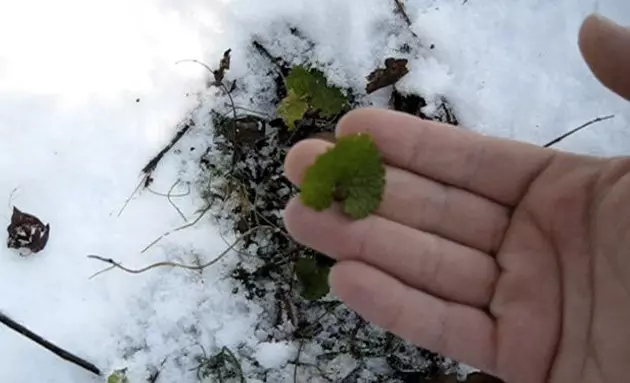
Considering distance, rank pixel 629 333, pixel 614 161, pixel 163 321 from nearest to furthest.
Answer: pixel 629 333 < pixel 614 161 < pixel 163 321

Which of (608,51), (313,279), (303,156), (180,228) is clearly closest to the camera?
(608,51)

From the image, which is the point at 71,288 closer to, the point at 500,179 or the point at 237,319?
the point at 237,319

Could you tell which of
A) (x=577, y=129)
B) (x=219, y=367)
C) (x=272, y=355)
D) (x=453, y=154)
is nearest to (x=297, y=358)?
(x=272, y=355)

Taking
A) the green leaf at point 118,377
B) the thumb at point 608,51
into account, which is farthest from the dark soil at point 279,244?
the thumb at point 608,51

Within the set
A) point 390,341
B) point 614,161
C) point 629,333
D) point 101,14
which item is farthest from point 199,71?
point 629,333

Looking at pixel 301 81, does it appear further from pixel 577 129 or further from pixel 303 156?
pixel 577 129

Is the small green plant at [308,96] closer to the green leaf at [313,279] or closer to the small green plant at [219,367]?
the green leaf at [313,279]
